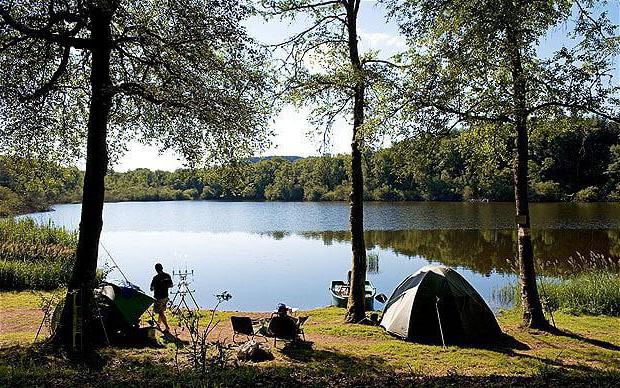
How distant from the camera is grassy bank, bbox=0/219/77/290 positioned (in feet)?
52.9

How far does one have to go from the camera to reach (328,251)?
29125 mm

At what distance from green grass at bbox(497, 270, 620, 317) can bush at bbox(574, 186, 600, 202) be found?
169 ft

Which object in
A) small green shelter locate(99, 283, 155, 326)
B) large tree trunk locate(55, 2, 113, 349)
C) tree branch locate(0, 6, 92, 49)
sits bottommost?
small green shelter locate(99, 283, 155, 326)

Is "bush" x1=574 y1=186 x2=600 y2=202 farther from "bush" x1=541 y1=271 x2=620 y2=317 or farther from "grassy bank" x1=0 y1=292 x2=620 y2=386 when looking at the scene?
"grassy bank" x1=0 y1=292 x2=620 y2=386

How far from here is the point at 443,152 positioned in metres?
10.4

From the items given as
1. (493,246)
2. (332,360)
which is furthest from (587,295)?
(493,246)

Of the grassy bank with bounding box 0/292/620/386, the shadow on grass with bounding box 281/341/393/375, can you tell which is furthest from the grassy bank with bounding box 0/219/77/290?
the shadow on grass with bounding box 281/341/393/375

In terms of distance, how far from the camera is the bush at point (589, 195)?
60.6 meters

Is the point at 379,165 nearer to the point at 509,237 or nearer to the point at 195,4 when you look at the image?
the point at 195,4

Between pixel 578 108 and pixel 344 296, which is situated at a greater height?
pixel 578 108

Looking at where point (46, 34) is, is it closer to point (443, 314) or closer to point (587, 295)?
point (443, 314)

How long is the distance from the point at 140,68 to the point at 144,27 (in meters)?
1.24

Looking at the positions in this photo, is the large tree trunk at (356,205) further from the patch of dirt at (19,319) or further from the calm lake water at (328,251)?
the patch of dirt at (19,319)

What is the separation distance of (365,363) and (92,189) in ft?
18.1
